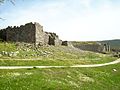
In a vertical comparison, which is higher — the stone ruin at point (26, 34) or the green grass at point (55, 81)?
the stone ruin at point (26, 34)

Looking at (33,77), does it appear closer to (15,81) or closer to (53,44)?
(15,81)

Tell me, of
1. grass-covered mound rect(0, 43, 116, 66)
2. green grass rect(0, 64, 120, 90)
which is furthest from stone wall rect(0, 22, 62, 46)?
green grass rect(0, 64, 120, 90)

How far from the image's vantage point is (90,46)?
138 meters

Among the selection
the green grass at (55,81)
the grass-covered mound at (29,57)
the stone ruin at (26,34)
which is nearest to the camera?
the green grass at (55,81)

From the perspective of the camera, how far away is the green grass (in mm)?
33912

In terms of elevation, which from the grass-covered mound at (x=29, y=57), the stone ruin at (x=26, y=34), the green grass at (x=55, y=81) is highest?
the stone ruin at (x=26, y=34)

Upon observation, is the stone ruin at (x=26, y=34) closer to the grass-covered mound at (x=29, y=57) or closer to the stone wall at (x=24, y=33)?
the stone wall at (x=24, y=33)

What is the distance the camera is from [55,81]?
37.8m

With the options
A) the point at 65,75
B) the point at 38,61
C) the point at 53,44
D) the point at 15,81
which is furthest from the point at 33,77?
the point at 53,44

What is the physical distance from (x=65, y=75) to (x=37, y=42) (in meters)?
45.1

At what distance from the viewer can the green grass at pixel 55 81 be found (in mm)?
33912

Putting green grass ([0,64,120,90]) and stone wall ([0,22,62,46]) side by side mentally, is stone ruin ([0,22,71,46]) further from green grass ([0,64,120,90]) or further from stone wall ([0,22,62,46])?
green grass ([0,64,120,90])

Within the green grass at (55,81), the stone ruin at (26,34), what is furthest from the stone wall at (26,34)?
the green grass at (55,81)

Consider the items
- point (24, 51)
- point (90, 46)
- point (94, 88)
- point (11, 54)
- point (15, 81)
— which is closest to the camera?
point (15, 81)
